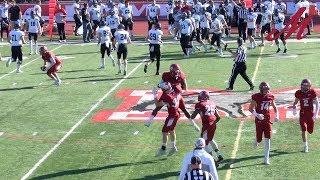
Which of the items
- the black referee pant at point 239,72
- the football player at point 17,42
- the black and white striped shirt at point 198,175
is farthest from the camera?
the football player at point 17,42

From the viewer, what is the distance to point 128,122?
67.4 ft

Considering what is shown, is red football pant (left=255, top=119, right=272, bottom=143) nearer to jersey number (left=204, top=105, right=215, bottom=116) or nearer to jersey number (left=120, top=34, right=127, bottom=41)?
jersey number (left=204, top=105, right=215, bottom=116)

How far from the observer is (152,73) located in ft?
92.7

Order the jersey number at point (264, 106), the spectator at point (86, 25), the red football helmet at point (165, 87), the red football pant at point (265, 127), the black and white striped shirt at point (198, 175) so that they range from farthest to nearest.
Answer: the spectator at point (86, 25) < the red football helmet at point (165, 87) < the jersey number at point (264, 106) < the red football pant at point (265, 127) < the black and white striped shirt at point (198, 175)

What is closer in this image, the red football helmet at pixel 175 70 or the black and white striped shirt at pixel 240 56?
the red football helmet at pixel 175 70

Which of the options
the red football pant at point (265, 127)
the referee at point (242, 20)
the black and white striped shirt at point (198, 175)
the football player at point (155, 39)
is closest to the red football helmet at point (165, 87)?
the red football pant at point (265, 127)

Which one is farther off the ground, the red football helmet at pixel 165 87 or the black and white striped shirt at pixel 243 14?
the black and white striped shirt at pixel 243 14

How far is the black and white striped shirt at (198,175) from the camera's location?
454 inches

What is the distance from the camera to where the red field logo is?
2103cm

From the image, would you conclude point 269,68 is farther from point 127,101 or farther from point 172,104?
point 172,104

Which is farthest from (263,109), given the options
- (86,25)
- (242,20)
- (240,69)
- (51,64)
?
(86,25)

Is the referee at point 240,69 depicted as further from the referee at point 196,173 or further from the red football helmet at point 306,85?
the referee at point 196,173

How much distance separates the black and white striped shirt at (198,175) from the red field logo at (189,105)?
9.07 m

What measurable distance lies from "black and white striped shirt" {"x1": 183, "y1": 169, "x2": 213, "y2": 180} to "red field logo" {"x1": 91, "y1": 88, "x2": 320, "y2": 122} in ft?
29.7
